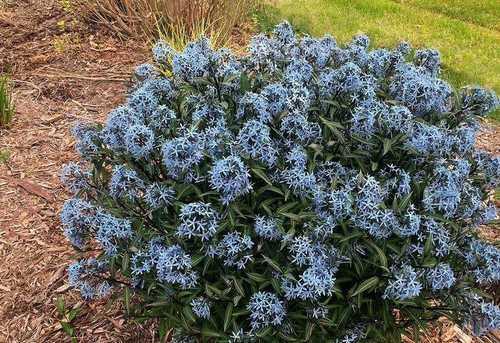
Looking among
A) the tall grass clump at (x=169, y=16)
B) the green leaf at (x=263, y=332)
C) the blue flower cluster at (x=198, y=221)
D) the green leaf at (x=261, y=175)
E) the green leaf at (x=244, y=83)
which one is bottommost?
the tall grass clump at (x=169, y=16)

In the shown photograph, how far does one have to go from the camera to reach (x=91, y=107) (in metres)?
4.86

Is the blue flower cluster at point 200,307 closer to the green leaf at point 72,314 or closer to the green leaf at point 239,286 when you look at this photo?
the green leaf at point 239,286

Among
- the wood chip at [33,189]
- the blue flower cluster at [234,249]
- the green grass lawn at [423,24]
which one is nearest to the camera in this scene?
the blue flower cluster at [234,249]

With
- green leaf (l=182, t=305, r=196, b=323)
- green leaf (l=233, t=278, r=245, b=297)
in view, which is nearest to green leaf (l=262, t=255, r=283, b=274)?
green leaf (l=233, t=278, r=245, b=297)

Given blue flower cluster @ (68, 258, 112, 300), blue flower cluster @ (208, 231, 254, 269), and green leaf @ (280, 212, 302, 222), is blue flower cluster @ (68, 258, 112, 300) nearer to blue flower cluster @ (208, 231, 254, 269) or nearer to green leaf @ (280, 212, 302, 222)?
blue flower cluster @ (208, 231, 254, 269)

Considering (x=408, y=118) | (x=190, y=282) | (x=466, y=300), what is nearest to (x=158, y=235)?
(x=190, y=282)

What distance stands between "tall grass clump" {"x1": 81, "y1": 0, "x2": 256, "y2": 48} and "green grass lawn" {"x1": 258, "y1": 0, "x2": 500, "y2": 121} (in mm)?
789

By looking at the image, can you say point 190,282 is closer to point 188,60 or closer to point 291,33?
point 188,60

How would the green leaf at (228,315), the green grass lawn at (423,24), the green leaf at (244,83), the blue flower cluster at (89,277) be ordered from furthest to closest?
the green grass lawn at (423,24) → the green leaf at (244,83) → the blue flower cluster at (89,277) → the green leaf at (228,315)

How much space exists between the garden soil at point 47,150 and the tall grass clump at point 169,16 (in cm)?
16

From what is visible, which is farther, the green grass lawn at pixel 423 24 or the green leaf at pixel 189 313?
the green grass lawn at pixel 423 24

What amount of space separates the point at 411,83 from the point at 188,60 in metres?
0.96

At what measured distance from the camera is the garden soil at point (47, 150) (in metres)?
3.17

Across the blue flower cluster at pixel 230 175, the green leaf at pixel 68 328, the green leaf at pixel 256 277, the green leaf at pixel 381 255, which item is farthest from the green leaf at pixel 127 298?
the green leaf at pixel 381 255
